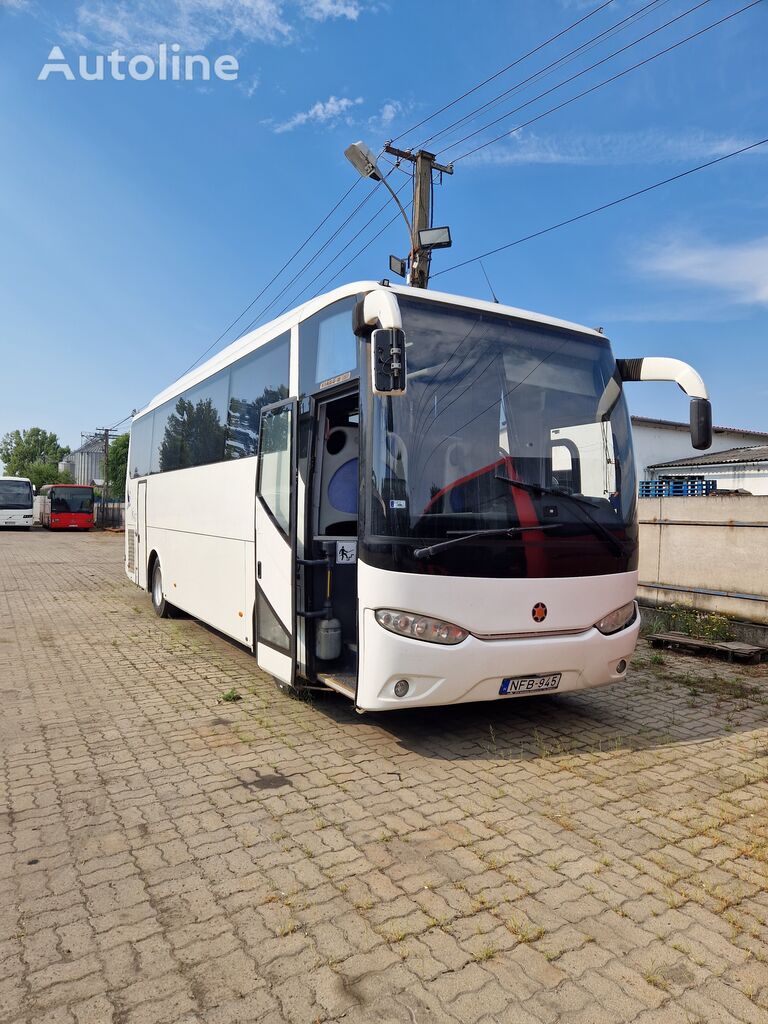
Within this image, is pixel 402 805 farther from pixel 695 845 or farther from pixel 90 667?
pixel 90 667

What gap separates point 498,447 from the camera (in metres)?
5.18

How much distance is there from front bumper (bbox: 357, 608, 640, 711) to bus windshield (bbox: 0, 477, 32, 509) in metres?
41.5

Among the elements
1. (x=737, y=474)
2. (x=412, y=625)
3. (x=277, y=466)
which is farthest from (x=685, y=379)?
(x=737, y=474)

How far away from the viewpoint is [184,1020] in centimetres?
255

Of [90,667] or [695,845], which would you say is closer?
[695,845]

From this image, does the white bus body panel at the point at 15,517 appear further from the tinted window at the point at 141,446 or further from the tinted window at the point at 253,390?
the tinted window at the point at 253,390

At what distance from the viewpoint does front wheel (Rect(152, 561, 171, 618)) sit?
11258 mm

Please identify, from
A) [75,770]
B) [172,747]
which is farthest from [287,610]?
[75,770]

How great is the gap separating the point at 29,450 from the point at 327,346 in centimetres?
12108

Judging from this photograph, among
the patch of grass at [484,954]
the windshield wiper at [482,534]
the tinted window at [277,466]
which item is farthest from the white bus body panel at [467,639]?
the patch of grass at [484,954]

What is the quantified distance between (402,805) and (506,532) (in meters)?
1.91

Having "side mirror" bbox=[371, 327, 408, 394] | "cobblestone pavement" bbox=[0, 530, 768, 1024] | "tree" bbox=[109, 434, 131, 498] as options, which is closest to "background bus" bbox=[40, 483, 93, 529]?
"tree" bbox=[109, 434, 131, 498]

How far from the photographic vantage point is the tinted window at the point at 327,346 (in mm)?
5527

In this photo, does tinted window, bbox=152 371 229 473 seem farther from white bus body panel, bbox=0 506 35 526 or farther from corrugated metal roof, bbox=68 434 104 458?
corrugated metal roof, bbox=68 434 104 458
